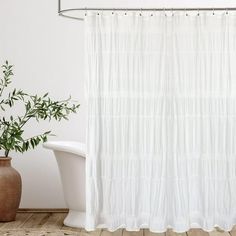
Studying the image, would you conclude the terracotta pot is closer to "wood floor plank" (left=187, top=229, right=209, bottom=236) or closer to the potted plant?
the potted plant

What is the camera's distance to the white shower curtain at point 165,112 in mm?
4512

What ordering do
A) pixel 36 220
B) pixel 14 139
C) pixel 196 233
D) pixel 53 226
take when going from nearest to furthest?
pixel 196 233
pixel 53 226
pixel 14 139
pixel 36 220

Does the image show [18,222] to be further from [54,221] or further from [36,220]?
[54,221]

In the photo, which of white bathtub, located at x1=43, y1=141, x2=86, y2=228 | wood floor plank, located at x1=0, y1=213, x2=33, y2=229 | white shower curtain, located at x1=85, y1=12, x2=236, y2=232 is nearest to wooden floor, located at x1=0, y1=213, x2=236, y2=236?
wood floor plank, located at x1=0, y1=213, x2=33, y2=229

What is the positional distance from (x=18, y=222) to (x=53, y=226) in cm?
42

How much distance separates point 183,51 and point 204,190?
3.18 ft

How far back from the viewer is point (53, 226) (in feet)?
19.2

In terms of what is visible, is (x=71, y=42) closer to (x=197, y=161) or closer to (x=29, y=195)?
(x=29, y=195)

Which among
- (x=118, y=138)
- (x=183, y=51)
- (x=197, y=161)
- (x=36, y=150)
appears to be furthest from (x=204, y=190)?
(x=36, y=150)

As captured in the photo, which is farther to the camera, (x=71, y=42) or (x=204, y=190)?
(x=71, y=42)

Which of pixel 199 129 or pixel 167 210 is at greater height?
pixel 199 129

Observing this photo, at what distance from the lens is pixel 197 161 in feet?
A: 14.8

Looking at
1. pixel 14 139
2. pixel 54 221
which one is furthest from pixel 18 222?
pixel 14 139

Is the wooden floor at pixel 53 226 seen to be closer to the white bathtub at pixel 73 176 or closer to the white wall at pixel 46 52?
the white bathtub at pixel 73 176
